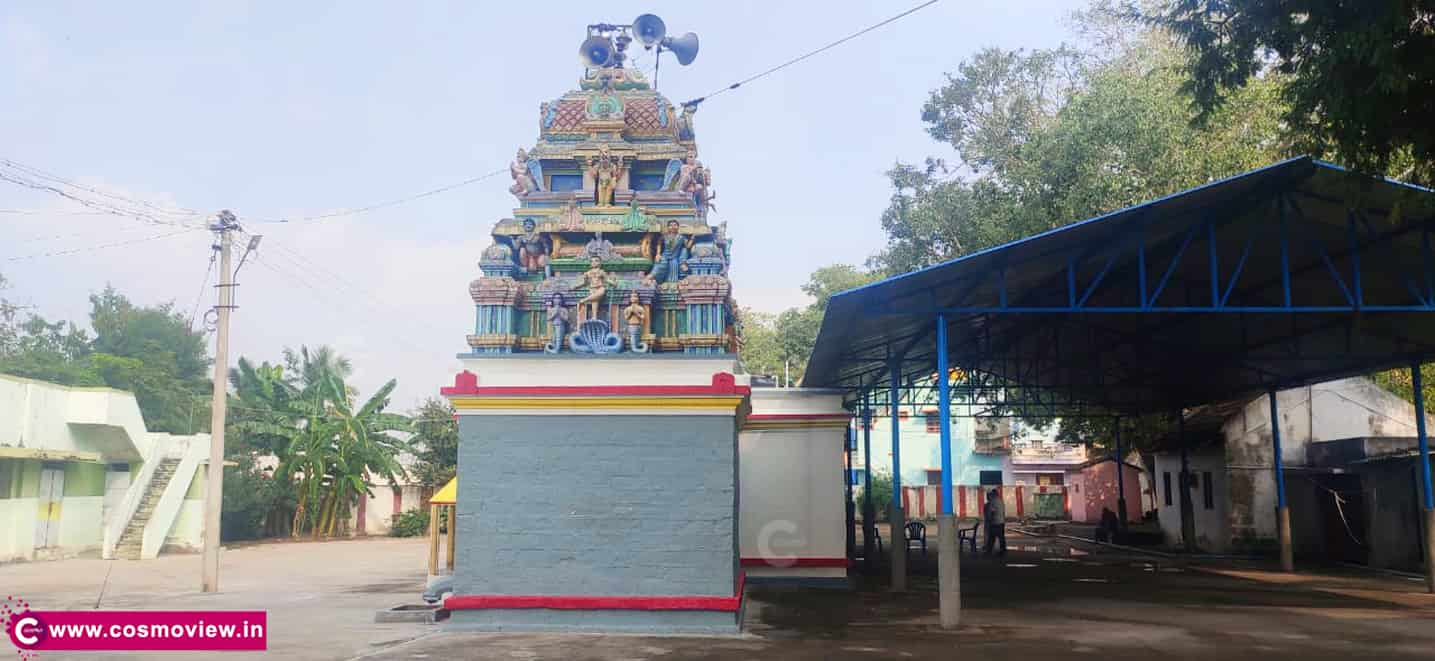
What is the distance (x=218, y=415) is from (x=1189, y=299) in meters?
15.9

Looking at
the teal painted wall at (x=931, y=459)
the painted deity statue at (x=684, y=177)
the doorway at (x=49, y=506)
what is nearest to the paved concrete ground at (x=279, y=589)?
the doorway at (x=49, y=506)

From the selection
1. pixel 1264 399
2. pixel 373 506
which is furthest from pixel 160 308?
pixel 1264 399

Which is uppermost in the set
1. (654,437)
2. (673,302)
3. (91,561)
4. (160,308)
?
(160,308)

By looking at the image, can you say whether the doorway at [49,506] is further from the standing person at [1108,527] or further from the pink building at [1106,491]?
the pink building at [1106,491]

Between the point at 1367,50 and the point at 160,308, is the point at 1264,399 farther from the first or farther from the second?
the point at 160,308

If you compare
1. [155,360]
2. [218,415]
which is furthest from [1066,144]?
[155,360]

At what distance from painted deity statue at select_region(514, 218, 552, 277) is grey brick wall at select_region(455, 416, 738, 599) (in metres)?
2.09

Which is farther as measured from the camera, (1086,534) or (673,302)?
(1086,534)

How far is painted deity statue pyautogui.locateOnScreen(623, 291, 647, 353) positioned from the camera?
12234 millimetres

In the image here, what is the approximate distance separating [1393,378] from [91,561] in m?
31.2

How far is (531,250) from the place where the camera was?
1289cm

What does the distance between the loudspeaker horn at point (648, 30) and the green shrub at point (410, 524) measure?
2539cm

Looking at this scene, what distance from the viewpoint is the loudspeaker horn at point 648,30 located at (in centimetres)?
1438

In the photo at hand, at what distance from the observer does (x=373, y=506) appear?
120 feet
